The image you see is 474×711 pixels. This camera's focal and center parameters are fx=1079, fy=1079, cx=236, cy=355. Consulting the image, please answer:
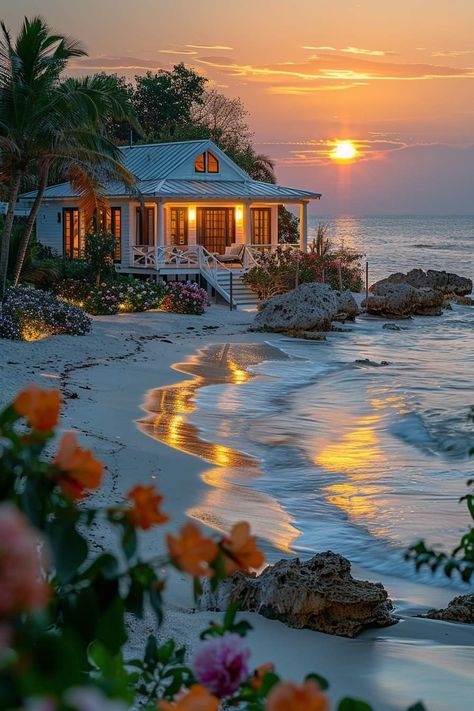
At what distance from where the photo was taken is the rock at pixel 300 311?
27.9 meters

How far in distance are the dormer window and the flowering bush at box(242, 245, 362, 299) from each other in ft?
12.7

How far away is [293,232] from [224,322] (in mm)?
21098

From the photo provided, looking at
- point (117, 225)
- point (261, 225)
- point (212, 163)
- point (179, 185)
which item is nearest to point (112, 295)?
point (179, 185)

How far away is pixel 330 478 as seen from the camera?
11.8m

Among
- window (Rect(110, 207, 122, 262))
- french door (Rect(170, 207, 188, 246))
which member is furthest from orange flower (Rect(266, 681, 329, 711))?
window (Rect(110, 207, 122, 262))

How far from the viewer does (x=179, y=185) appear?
118ft

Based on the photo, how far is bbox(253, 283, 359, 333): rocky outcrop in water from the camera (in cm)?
2786

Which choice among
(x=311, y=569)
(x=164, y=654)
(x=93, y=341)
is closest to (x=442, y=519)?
(x=311, y=569)

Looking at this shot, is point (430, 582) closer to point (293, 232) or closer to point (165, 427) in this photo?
point (165, 427)

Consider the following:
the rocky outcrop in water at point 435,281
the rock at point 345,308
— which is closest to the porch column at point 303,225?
the rock at point 345,308

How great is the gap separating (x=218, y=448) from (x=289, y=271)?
21.8 metres

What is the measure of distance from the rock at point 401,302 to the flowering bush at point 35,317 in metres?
13.8

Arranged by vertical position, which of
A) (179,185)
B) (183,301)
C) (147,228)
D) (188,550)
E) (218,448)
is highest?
(179,185)

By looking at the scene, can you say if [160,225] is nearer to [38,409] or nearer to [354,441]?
[354,441]
